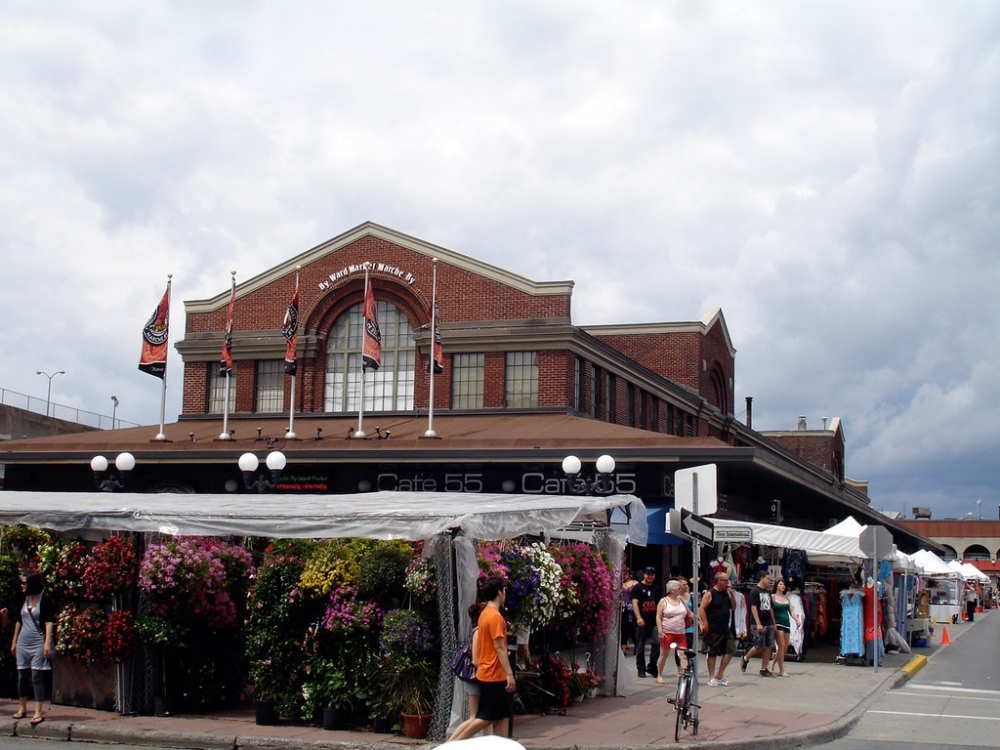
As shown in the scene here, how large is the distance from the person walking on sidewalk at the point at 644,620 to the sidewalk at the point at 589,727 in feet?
6.57

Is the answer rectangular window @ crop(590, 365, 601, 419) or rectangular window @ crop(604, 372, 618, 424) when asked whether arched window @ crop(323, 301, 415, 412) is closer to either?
rectangular window @ crop(590, 365, 601, 419)

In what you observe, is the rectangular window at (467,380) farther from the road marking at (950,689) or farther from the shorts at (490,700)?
the shorts at (490,700)

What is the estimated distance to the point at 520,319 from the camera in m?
31.5

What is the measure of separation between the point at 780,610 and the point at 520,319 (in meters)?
13.9

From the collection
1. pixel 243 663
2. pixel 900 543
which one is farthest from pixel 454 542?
pixel 900 543

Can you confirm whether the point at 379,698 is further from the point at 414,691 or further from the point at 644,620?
the point at 644,620

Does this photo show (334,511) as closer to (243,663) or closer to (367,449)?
(243,663)

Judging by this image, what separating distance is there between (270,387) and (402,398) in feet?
14.5

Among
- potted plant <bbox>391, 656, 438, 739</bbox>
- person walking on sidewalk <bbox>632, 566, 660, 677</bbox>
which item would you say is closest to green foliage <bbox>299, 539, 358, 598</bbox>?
potted plant <bbox>391, 656, 438, 739</bbox>

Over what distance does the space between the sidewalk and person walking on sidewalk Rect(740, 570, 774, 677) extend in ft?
8.64

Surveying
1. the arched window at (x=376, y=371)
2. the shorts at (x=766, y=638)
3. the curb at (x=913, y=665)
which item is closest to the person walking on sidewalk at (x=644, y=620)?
the shorts at (x=766, y=638)

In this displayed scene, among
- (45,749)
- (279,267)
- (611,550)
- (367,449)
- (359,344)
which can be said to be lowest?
(45,749)

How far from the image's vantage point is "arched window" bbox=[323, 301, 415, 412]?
32781 mm

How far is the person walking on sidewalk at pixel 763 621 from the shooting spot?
61.5ft
